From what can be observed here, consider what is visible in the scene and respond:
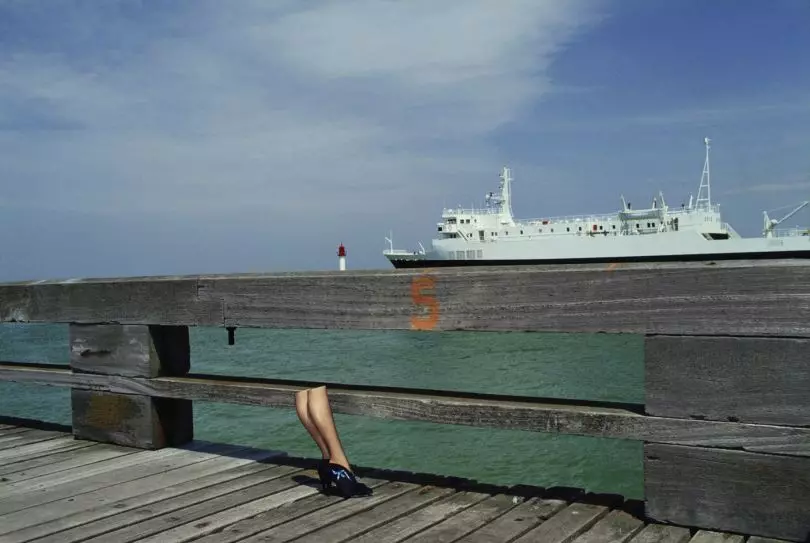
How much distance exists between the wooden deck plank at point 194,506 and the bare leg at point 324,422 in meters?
0.35

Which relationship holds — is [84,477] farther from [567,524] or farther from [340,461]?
[567,524]

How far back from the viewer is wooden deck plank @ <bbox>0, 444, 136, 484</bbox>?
4.22 metres

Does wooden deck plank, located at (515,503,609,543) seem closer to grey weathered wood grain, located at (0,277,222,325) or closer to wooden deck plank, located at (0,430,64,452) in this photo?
grey weathered wood grain, located at (0,277,222,325)

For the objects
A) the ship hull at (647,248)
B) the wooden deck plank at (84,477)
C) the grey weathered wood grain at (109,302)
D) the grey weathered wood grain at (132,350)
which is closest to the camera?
the wooden deck plank at (84,477)

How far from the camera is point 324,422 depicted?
377cm

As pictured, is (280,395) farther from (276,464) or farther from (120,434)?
(120,434)

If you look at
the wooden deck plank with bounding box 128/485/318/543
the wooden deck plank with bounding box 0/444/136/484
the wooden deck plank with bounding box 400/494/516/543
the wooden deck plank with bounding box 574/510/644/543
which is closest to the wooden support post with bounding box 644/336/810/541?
the wooden deck plank with bounding box 574/510/644/543

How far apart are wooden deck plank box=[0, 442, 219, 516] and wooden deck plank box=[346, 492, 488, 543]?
5.17 ft

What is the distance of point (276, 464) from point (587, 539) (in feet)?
6.42

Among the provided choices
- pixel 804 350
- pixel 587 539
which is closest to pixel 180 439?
pixel 587 539

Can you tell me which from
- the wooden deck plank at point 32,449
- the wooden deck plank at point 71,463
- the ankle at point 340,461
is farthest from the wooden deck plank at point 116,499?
the wooden deck plank at point 32,449

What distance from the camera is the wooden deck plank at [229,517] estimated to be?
10.5 feet

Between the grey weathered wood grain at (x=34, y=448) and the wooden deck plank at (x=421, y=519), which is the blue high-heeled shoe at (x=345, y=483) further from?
the grey weathered wood grain at (x=34, y=448)

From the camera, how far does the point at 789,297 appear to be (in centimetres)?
294
